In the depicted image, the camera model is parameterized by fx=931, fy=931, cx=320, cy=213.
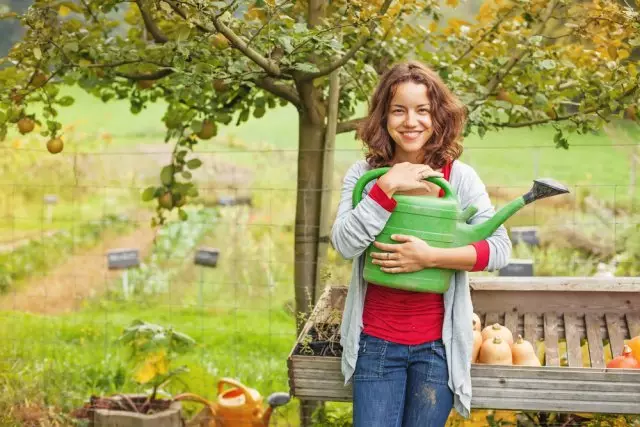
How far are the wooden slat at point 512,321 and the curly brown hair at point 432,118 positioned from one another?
0.81 meters

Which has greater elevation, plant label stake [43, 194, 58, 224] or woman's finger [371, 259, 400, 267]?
woman's finger [371, 259, 400, 267]

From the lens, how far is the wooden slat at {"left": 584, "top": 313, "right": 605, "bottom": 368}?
2438mm

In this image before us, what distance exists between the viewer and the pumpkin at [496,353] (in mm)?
2254

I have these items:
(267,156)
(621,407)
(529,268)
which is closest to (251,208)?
(267,156)

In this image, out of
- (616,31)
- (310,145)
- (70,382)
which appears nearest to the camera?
(616,31)

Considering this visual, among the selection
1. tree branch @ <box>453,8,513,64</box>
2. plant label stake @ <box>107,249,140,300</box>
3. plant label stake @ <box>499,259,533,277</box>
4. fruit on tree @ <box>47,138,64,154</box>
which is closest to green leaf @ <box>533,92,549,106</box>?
tree branch @ <box>453,8,513,64</box>

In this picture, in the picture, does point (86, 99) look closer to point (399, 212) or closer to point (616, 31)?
point (616, 31)

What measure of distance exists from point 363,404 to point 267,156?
18.7 ft

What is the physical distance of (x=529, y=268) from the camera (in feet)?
12.3

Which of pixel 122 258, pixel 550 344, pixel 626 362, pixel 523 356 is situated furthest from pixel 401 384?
pixel 122 258

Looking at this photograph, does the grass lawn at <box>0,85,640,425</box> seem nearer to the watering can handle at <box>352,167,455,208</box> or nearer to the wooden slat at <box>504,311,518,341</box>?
the wooden slat at <box>504,311,518,341</box>

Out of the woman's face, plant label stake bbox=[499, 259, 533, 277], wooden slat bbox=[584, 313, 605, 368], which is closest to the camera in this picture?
the woman's face

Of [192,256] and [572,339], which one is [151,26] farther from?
[192,256]

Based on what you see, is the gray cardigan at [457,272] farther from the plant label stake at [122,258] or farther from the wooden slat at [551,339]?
the plant label stake at [122,258]
